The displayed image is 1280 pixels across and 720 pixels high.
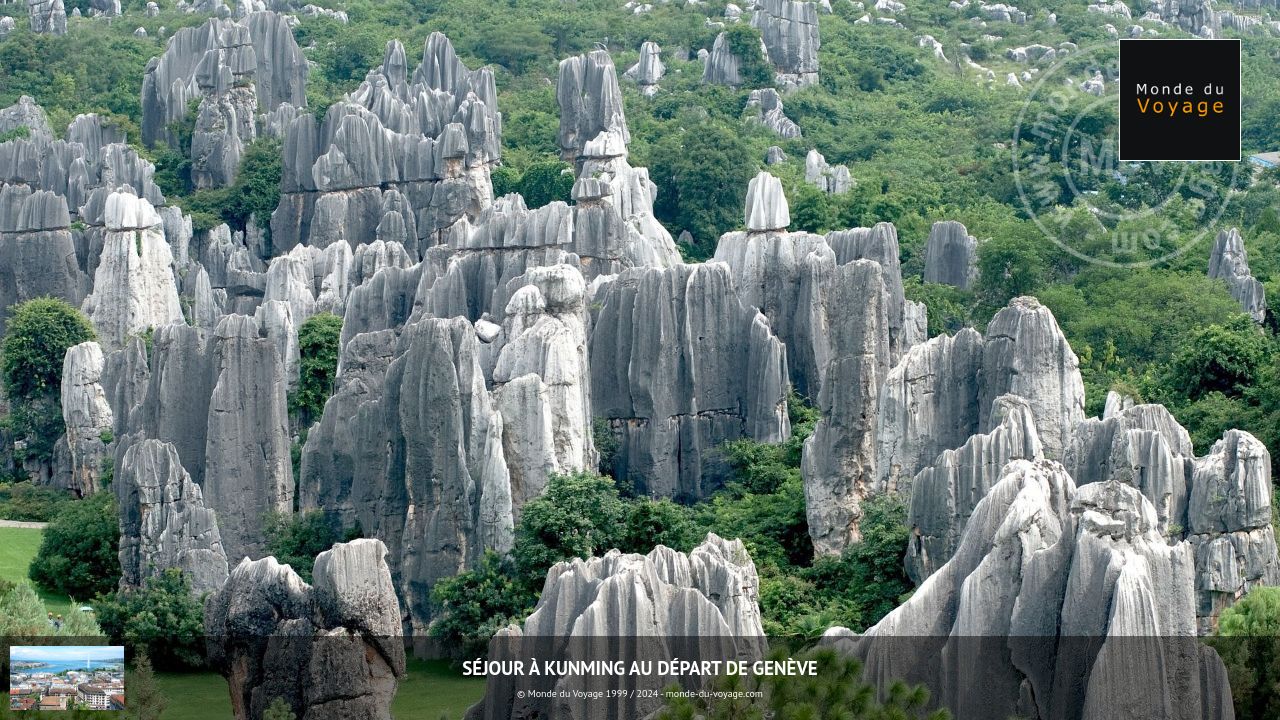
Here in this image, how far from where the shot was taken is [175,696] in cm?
3775

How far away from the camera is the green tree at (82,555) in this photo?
43844 mm

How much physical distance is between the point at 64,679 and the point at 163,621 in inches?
458

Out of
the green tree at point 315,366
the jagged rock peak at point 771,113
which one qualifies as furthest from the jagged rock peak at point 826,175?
the green tree at point 315,366

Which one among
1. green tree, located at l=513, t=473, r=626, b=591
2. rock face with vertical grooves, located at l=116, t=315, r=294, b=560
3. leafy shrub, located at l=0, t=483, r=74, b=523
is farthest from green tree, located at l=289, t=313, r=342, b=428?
green tree, located at l=513, t=473, r=626, b=591

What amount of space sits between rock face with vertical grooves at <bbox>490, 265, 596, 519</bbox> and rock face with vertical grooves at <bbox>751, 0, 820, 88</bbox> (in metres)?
40.1

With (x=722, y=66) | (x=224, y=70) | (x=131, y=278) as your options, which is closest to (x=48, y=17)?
(x=224, y=70)

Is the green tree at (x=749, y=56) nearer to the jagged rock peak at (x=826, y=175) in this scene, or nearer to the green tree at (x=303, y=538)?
the jagged rock peak at (x=826, y=175)

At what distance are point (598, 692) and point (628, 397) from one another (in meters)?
17.3

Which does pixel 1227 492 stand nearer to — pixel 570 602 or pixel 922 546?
pixel 922 546

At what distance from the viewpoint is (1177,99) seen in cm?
4725

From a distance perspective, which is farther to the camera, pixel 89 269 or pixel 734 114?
pixel 734 114

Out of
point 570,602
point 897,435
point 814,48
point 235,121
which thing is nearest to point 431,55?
point 235,121

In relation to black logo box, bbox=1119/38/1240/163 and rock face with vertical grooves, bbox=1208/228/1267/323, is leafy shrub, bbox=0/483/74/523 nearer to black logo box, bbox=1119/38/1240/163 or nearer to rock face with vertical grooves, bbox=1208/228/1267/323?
black logo box, bbox=1119/38/1240/163

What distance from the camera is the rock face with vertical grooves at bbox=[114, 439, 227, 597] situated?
41.5 metres
